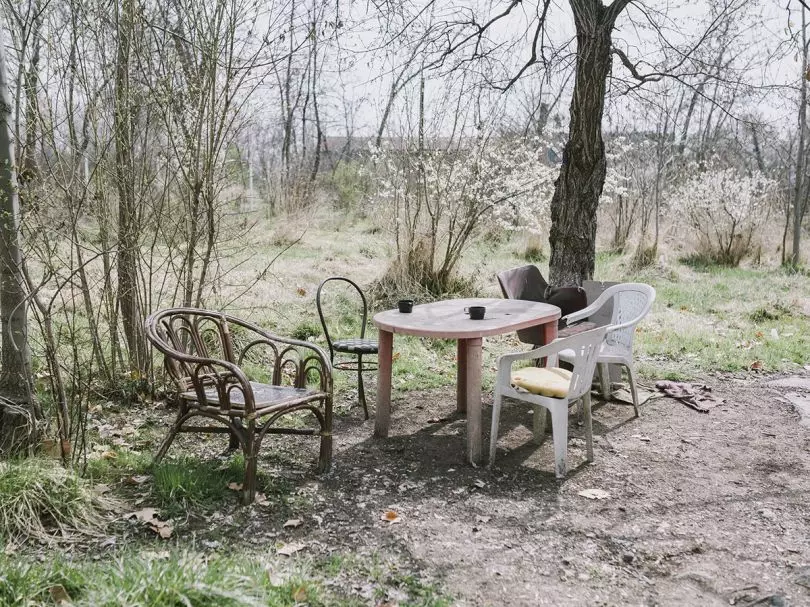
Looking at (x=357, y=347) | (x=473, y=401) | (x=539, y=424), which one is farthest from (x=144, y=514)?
(x=539, y=424)

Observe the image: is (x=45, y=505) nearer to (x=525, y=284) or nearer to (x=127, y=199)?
(x=127, y=199)

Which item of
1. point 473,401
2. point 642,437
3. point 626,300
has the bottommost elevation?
point 642,437

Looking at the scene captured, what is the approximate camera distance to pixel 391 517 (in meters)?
3.13

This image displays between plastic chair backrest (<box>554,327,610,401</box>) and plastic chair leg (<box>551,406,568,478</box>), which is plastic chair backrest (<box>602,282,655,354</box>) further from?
plastic chair leg (<box>551,406,568,478</box>)

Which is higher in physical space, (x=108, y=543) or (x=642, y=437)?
(x=108, y=543)

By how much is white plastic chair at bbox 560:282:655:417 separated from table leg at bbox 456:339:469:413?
666 millimetres

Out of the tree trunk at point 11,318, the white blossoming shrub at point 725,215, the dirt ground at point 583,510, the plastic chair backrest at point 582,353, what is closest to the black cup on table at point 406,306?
the dirt ground at point 583,510

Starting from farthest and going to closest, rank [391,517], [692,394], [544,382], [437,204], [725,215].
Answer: [725,215] < [437,204] < [692,394] < [544,382] < [391,517]

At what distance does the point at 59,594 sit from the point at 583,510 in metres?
2.20

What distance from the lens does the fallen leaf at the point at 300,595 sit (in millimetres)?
2339

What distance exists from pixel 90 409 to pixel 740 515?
3.68 meters

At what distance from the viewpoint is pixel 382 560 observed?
2.73 meters

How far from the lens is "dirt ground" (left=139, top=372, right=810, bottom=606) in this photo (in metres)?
2.61

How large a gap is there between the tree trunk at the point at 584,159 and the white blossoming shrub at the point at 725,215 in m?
7.69
